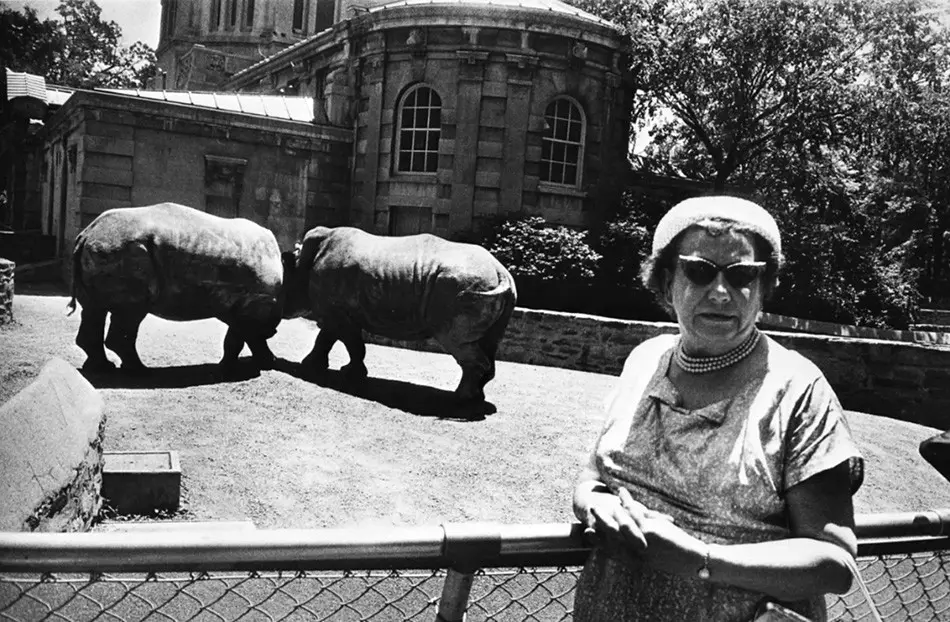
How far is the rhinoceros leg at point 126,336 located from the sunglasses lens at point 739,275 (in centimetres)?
929

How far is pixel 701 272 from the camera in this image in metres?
2.00

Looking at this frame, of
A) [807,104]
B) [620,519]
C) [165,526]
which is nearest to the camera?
[620,519]

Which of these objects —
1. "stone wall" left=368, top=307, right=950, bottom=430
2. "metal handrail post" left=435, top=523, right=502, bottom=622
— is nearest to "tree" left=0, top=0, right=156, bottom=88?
"metal handrail post" left=435, top=523, right=502, bottom=622

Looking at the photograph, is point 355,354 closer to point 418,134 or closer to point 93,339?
point 93,339

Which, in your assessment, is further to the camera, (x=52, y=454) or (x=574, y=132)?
(x=574, y=132)

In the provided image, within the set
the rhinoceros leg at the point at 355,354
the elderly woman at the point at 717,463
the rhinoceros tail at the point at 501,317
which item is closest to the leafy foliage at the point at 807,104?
the rhinoceros tail at the point at 501,317

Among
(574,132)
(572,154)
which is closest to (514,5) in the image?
(574,132)

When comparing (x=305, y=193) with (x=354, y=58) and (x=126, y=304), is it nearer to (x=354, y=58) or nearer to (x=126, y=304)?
(x=354, y=58)

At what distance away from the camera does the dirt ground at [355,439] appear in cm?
712

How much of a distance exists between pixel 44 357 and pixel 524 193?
14.4 meters

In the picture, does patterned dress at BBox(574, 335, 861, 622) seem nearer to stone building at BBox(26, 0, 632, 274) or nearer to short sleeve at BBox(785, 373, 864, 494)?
short sleeve at BBox(785, 373, 864, 494)

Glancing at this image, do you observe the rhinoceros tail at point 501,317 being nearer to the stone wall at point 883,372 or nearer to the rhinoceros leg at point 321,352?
the rhinoceros leg at point 321,352

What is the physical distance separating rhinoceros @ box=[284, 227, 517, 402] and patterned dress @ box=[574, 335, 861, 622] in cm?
825

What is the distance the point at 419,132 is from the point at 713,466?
21.4 m
